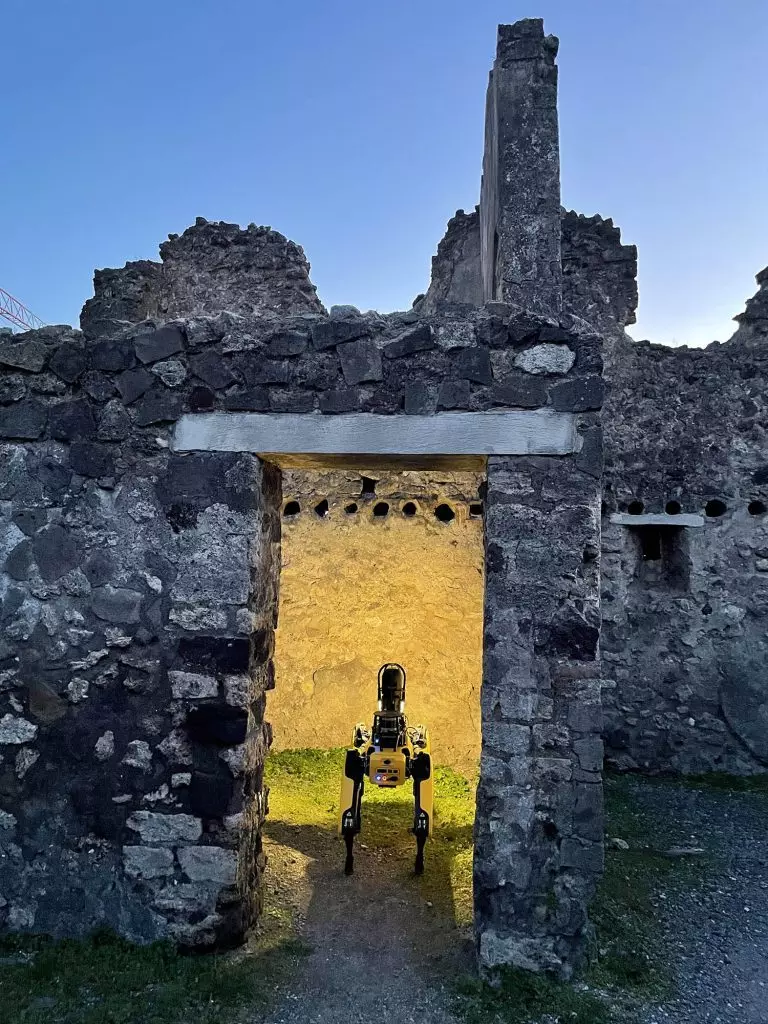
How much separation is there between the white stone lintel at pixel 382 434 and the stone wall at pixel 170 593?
57 millimetres

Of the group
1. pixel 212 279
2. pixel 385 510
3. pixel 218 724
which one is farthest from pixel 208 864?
pixel 212 279

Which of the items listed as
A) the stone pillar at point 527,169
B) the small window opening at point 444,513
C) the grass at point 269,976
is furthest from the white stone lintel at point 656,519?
the grass at point 269,976

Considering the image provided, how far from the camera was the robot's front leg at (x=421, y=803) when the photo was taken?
4434 mm

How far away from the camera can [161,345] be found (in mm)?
3582

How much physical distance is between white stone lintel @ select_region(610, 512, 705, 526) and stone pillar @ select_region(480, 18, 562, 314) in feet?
7.77

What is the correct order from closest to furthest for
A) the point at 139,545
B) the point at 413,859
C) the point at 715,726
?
the point at 139,545, the point at 413,859, the point at 715,726

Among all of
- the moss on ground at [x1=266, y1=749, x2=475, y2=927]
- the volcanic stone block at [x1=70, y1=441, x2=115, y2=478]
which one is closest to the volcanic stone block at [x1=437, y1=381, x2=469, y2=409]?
the volcanic stone block at [x1=70, y1=441, x2=115, y2=478]

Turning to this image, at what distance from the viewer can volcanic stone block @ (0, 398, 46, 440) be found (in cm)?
363

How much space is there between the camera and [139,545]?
3525 millimetres

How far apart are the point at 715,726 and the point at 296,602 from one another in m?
4.52

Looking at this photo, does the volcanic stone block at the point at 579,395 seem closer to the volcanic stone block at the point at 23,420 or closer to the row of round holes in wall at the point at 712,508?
the volcanic stone block at the point at 23,420

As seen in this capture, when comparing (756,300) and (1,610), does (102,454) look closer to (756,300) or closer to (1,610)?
(1,610)

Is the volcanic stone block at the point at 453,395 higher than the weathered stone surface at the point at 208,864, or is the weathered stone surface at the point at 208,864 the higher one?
the volcanic stone block at the point at 453,395

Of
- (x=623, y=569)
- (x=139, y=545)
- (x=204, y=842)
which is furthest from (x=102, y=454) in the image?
(x=623, y=569)
